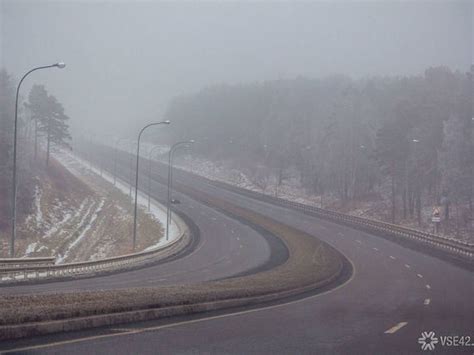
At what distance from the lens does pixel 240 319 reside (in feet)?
57.5

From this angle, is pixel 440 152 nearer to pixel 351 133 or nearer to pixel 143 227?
pixel 351 133

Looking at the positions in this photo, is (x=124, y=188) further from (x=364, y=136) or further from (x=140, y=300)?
(x=140, y=300)

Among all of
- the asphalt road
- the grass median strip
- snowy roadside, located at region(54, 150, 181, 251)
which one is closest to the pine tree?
snowy roadside, located at region(54, 150, 181, 251)

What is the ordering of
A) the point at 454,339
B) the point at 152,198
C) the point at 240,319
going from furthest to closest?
the point at 152,198
the point at 240,319
the point at 454,339

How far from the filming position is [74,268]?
35594mm

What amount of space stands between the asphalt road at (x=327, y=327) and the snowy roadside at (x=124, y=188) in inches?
1029

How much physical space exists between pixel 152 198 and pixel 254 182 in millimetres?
30303

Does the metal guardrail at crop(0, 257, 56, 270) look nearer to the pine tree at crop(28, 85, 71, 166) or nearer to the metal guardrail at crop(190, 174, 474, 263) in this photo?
the metal guardrail at crop(190, 174, 474, 263)

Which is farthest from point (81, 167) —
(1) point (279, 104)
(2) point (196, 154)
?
(1) point (279, 104)

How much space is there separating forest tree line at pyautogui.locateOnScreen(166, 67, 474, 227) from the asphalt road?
39.4m

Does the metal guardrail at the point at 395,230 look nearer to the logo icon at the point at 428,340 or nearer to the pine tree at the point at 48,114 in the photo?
the pine tree at the point at 48,114

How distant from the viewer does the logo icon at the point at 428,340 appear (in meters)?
13.6

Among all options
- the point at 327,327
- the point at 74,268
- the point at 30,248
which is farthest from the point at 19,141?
the point at 327,327

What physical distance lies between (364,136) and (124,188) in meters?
37.2
